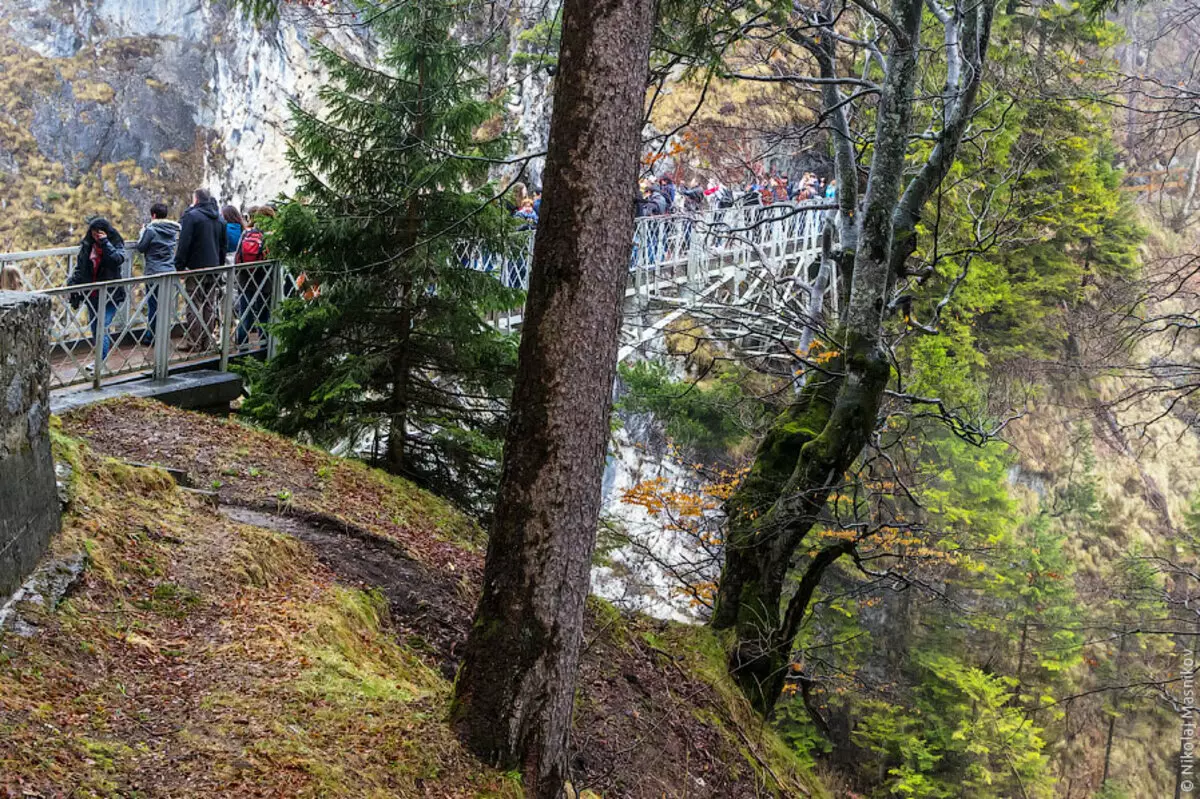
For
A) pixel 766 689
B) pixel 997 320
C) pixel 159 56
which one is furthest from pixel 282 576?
pixel 159 56

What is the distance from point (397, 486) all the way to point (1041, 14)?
43.9ft

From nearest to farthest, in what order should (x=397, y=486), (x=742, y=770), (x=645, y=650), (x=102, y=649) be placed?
1. (x=102, y=649)
2. (x=742, y=770)
3. (x=645, y=650)
4. (x=397, y=486)

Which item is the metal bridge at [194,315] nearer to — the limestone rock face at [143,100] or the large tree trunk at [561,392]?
the large tree trunk at [561,392]

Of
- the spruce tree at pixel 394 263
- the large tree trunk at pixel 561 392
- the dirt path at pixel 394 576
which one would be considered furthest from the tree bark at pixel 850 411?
the large tree trunk at pixel 561 392

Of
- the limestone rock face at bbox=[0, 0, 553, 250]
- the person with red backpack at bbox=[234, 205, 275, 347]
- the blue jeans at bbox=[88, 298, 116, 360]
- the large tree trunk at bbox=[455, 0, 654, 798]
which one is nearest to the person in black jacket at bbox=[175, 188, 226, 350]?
the person with red backpack at bbox=[234, 205, 275, 347]

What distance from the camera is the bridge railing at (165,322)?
7.48m

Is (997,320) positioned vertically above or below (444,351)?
above

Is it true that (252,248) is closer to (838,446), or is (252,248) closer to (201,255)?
(201,255)

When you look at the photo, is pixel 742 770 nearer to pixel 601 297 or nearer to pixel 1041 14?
pixel 601 297

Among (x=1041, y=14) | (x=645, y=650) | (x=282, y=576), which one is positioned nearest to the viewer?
(x=282, y=576)

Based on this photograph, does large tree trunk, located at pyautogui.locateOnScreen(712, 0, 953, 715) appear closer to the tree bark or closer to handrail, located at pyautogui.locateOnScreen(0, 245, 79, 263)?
the tree bark

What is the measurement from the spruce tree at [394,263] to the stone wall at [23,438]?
164 inches

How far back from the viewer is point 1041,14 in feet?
49.7

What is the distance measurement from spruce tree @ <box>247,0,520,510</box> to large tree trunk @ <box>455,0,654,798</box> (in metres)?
3.89
